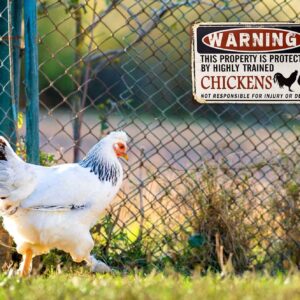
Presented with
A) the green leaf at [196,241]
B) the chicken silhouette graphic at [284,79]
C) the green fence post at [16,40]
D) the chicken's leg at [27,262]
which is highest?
the green fence post at [16,40]

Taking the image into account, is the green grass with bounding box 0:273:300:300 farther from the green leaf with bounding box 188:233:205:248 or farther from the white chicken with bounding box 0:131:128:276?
the green leaf with bounding box 188:233:205:248

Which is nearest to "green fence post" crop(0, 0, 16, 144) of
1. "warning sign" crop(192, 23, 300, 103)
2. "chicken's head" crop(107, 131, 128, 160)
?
"chicken's head" crop(107, 131, 128, 160)

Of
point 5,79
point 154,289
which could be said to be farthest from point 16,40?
point 154,289

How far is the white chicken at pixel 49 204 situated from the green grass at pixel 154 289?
923 mm

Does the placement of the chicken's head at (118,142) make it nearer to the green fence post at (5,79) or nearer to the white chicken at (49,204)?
the white chicken at (49,204)

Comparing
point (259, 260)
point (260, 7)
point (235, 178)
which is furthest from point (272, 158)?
point (260, 7)

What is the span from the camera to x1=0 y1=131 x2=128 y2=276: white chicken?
5.47 m

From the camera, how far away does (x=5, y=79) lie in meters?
6.08

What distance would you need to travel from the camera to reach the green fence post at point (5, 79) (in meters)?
6.05

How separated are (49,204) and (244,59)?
1.58 metres

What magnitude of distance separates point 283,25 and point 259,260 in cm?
157

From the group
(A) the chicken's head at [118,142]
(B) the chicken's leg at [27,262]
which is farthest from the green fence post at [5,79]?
(B) the chicken's leg at [27,262]

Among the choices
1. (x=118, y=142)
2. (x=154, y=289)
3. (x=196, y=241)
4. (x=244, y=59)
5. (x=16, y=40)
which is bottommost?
(x=154, y=289)

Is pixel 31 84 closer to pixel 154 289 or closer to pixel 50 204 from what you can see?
pixel 50 204
